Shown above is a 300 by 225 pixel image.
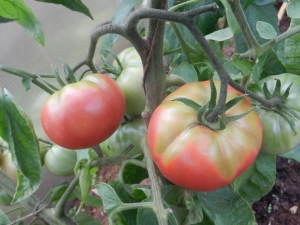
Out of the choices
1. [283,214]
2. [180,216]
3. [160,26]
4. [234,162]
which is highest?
[160,26]

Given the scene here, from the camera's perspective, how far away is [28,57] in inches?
41.8

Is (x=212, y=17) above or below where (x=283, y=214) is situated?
above

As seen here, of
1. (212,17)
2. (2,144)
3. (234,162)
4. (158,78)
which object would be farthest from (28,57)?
(234,162)

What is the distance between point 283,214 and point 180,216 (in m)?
0.64

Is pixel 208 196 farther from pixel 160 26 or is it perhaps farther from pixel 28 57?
pixel 28 57

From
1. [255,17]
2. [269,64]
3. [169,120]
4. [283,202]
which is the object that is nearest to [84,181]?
[169,120]

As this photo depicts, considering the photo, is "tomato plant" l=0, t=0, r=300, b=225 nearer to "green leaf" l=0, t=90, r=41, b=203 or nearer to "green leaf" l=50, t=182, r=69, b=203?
"green leaf" l=0, t=90, r=41, b=203

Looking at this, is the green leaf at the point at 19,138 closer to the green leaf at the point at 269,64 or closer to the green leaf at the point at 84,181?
the green leaf at the point at 84,181

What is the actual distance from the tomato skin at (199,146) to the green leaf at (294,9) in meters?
0.16

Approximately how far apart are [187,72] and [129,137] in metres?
0.16

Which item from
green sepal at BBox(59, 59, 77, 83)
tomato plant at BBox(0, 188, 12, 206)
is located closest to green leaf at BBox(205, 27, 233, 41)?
green sepal at BBox(59, 59, 77, 83)

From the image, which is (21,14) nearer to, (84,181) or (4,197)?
(84,181)

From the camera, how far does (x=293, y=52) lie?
50 cm

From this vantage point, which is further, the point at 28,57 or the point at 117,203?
the point at 28,57
